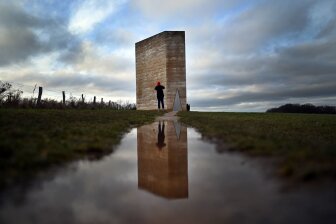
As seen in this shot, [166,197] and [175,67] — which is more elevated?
[175,67]

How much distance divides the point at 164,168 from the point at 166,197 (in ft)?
3.01

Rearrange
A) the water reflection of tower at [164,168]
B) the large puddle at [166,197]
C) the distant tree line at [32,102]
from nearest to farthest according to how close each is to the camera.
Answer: the large puddle at [166,197] < the water reflection of tower at [164,168] < the distant tree line at [32,102]

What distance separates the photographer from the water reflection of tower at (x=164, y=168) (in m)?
2.41

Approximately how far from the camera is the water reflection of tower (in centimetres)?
241

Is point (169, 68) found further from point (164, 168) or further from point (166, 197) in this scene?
point (166, 197)

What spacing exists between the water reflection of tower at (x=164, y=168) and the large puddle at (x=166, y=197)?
0.03ft

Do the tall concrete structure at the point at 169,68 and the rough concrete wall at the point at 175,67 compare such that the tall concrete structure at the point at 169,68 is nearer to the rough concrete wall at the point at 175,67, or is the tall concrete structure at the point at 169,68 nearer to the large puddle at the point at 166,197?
the rough concrete wall at the point at 175,67

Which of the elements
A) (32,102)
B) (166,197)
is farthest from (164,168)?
(32,102)

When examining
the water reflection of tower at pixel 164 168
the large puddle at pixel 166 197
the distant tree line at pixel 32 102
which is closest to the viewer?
the large puddle at pixel 166 197

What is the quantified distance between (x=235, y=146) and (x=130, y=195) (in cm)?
231

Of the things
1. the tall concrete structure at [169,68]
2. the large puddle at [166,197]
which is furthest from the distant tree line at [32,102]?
the large puddle at [166,197]

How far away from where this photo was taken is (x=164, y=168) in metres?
3.12

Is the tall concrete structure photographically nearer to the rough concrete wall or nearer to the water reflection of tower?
the rough concrete wall

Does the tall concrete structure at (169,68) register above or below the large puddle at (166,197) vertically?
above
